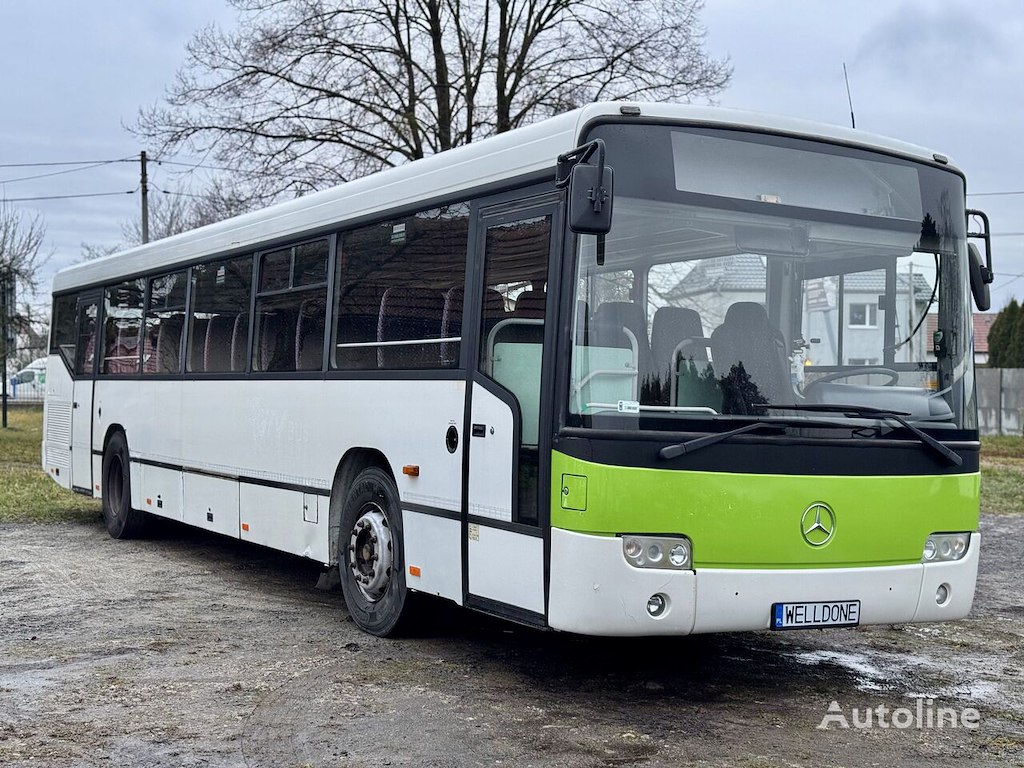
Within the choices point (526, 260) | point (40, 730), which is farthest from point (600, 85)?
point (40, 730)

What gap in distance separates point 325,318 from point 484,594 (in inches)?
115

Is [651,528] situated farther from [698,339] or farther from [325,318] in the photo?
[325,318]

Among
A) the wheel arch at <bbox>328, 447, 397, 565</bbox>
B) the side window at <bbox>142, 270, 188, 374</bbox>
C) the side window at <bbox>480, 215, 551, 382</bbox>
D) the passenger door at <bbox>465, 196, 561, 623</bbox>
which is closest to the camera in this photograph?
the passenger door at <bbox>465, 196, 561, 623</bbox>

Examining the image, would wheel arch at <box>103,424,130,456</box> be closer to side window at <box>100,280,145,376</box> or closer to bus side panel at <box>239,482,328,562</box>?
side window at <box>100,280,145,376</box>

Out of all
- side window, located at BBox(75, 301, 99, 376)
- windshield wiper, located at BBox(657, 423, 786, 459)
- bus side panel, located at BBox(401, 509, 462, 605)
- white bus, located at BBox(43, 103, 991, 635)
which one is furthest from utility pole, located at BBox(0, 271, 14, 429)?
windshield wiper, located at BBox(657, 423, 786, 459)

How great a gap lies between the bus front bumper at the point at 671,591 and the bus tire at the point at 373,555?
6.35 feet

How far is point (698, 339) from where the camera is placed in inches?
261

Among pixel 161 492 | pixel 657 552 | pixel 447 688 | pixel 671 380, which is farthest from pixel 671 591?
pixel 161 492

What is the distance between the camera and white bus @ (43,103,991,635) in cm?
652

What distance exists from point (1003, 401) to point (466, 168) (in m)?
34.1

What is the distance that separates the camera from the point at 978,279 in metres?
7.63

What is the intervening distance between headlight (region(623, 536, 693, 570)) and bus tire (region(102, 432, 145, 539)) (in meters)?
8.36

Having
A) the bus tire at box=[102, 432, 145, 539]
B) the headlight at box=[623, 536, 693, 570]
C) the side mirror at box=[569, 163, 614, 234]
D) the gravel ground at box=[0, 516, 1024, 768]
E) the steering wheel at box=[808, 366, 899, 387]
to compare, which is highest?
the side mirror at box=[569, 163, 614, 234]

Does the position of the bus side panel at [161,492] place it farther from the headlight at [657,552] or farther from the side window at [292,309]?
the headlight at [657,552]
